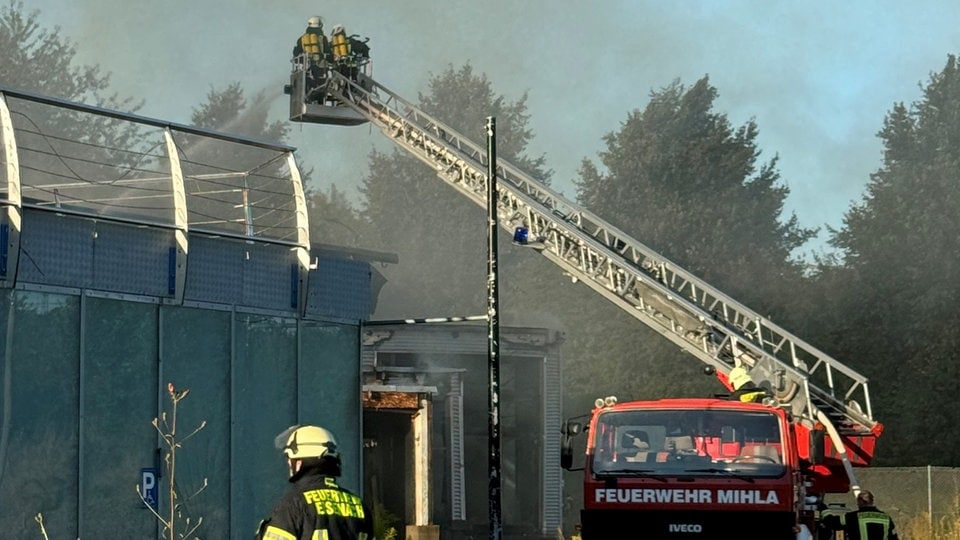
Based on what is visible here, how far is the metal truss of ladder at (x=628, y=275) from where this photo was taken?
22734 millimetres

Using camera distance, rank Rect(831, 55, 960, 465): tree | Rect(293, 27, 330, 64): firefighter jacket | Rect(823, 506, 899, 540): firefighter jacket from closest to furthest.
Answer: Rect(823, 506, 899, 540): firefighter jacket
Rect(293, 27, 330, 64): firefighter jacket
Rect(831, 55, 960, 465): tree

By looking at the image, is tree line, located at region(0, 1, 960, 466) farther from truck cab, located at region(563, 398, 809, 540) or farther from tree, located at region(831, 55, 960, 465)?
truck cab, located at region(563, 398, 809, 540)

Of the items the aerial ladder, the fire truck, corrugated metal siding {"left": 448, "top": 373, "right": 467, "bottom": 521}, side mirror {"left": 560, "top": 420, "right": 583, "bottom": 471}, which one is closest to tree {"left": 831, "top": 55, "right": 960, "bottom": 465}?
the aerial ladder

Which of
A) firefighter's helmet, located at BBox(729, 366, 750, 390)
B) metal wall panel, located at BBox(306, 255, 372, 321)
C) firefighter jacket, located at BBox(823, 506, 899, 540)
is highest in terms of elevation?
metal wall panel, located at BBox(306, 255, 372, 321)

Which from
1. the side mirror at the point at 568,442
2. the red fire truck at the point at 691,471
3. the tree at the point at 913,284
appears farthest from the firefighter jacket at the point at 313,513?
the tree at the point at 913,284

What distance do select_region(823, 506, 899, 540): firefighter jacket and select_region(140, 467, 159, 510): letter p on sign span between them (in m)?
7.45

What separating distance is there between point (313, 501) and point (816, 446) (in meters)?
11.3

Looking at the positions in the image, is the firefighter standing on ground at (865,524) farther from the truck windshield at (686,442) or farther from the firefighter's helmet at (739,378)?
the truck windshield at (686,442)

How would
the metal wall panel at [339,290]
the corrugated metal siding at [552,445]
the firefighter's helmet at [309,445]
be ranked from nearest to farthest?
Result: the firefighter's helmet at [309,445]
the metal wall panel at [339,290]
the corrugated metal siding at [552,445]

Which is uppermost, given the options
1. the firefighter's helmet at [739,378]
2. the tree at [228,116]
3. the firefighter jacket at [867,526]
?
the tree at [228,116]

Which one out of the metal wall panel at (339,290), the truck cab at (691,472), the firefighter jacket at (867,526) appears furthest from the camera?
the metal wall panel at (339,290)

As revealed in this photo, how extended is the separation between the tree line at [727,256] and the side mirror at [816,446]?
70.4 feet

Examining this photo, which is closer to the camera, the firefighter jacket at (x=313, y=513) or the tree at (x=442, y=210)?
the firefighter jacket at (x=313, y=513)

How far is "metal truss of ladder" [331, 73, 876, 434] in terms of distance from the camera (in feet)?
74.6
